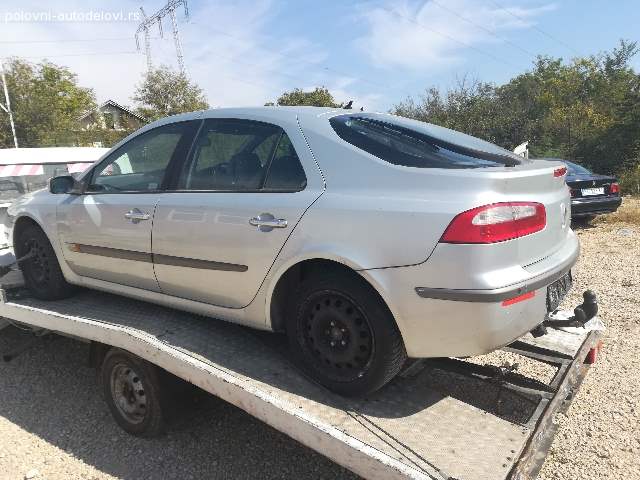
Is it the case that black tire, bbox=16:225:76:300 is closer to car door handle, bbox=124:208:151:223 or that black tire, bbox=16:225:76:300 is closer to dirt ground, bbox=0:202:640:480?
dirt ground, bbox=0:202:640:480

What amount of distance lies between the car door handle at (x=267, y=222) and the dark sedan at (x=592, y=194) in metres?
7.97

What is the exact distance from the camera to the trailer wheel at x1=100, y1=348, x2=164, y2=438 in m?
2.87

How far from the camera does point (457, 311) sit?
199 cm

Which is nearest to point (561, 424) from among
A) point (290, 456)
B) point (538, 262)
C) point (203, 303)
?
point (538, 262)

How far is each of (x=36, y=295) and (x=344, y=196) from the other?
9.49 ft

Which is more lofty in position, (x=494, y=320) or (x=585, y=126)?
(x=585, y=126)

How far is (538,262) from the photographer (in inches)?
86.4

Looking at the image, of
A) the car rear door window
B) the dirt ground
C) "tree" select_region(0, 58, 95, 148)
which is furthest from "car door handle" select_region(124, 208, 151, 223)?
"tree" select_region(0, 58, 95, 148)

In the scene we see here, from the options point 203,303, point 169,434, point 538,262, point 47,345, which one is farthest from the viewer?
point 47,345

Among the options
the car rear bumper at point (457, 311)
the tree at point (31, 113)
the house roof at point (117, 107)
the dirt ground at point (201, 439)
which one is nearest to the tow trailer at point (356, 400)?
the dirt ground at point (201, 439)

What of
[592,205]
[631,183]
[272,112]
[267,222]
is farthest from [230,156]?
[631,183]

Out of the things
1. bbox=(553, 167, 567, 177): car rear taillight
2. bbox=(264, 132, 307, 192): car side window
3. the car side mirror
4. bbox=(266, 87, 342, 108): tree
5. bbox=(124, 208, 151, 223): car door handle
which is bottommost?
bbox=(553, 167, 567, 177): car rear taillight

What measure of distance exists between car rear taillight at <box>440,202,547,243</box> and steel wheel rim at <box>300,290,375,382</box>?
551 mm

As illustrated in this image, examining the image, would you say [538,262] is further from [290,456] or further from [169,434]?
[169,434]
